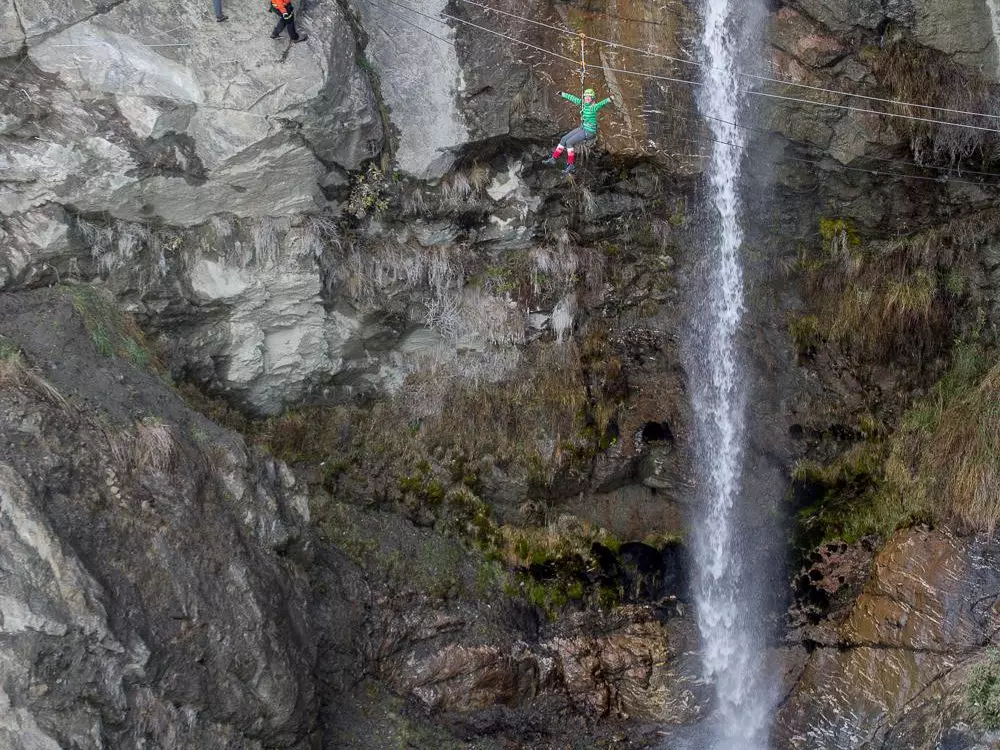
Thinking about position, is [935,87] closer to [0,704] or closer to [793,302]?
[793,302]

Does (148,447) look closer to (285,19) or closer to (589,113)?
(285,19)

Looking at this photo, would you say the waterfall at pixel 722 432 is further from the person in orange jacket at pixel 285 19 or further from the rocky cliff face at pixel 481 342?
the person in orange jacket at pixel 285 19

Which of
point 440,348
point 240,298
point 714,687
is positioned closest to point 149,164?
point 240,298

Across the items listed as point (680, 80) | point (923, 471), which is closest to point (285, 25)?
point (680, 80)

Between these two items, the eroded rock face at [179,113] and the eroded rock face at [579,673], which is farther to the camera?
the eroded rock face at [579,673]

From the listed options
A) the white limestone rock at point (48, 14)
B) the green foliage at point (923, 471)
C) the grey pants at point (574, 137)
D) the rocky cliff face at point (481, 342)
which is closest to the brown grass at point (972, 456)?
the green foliage at point (923, 471)

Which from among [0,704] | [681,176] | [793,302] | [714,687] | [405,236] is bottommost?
[714,687]

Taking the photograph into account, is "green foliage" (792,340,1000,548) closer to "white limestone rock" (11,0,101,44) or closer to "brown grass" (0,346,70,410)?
"brown grass" (0,346,70,410)
